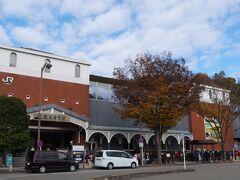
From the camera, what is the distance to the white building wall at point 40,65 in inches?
1545

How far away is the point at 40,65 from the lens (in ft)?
137

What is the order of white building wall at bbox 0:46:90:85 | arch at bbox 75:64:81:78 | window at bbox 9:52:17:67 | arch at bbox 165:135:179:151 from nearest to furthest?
1. white building wall at bbox 0:46:90:85
2. window at bbox 9:52:17:67
3. arch at bbox 75:64:81:78
4. arch at bbox 165:135:179:151

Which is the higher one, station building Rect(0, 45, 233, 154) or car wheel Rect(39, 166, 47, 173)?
station building Rect(0, 45, 233, 154)

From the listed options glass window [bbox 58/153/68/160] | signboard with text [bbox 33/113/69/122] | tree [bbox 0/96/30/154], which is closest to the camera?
tree [bbox 0/96/30/154]

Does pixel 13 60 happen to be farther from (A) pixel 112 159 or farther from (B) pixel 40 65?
(A) pixel 112 159

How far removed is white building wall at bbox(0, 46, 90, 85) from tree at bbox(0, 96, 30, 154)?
12.5 metres

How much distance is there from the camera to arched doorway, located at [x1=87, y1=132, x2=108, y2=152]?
142ft

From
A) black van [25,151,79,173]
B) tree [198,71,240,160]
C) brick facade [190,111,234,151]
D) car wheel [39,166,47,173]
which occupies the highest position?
tree [198,71,240,160]

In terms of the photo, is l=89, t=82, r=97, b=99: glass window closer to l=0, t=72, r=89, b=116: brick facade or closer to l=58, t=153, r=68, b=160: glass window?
l=0, t=72, r=89, b=116: brick facade

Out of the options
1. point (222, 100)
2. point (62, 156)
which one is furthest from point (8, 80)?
point (222, 100)

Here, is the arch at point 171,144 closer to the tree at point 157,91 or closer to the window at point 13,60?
the tree at point 157,91

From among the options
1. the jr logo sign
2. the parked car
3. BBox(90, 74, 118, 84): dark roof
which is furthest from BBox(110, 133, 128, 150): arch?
the jr logo sign

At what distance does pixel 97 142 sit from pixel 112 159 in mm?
12997

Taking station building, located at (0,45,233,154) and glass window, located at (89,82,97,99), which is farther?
glass window, located at (89,82,97,99)
